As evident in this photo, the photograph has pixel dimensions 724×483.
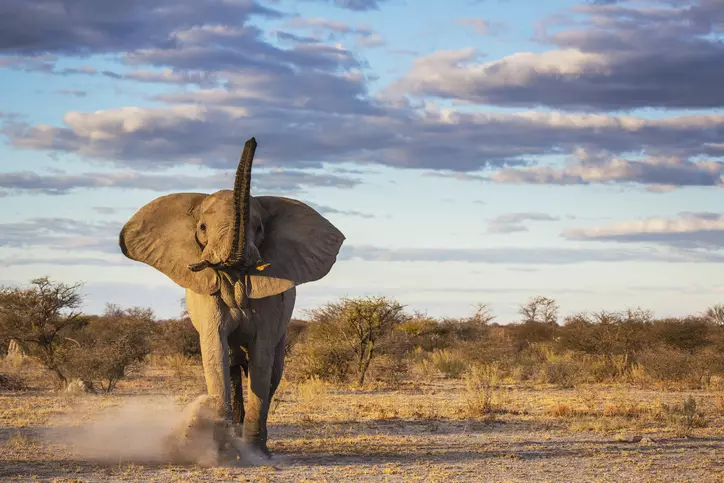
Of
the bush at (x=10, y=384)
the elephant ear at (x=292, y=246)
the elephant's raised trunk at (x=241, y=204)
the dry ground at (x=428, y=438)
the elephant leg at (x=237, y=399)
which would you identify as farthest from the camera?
the bush at (x=10, y=384)

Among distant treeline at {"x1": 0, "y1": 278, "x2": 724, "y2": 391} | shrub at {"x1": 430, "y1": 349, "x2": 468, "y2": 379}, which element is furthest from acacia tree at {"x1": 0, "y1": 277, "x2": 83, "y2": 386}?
shrub at {"x1": 430, "y1": 349, "x2": 468, "y2": 379}

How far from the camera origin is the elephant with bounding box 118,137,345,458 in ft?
34.5

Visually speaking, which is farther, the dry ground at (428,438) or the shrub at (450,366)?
the shrub at (450,366)

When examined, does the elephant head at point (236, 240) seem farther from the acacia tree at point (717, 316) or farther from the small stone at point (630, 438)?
the acacia tree at point (717, 316)

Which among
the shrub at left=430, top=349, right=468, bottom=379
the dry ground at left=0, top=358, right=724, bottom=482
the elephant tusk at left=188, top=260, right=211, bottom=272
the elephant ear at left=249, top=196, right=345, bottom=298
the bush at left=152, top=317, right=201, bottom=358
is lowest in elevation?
the dry ground at left=0, top=358, right=724, bottom=482

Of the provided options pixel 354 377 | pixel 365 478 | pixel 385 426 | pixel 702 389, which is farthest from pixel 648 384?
pixel 365 478

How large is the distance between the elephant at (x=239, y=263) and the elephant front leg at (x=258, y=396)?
11mm

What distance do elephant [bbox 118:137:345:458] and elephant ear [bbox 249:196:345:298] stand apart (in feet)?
0.04

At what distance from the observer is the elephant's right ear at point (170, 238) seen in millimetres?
10898

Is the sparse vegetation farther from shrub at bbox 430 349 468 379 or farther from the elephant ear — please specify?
the elephant ear

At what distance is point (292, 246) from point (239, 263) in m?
1.25

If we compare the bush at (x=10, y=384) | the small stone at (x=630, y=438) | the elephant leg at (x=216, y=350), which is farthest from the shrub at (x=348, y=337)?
the elephant leg at (x=216, y=350)

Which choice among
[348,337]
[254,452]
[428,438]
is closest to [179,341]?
[348,337]

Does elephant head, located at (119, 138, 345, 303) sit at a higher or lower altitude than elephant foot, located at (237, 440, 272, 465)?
higher
